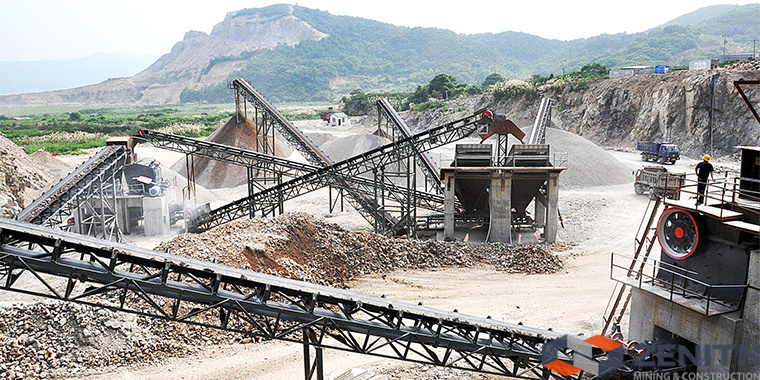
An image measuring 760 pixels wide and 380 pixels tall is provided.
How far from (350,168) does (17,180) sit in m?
18.2

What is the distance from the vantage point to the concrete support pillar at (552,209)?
18.9 meters

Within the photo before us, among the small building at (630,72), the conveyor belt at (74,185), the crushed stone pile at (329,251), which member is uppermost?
the small building at (630,72)

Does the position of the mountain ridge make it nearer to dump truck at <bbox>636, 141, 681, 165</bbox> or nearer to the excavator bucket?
dump truck at <bbox>636, 141, 681, 165</bbox>

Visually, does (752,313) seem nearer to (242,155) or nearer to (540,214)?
(540,214)

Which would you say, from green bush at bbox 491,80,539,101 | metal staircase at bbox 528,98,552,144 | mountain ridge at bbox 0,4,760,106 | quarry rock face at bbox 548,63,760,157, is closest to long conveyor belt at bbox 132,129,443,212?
metal staircase at bbox 528,98,552,144

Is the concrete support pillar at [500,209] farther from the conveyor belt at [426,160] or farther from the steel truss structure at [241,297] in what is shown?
the steel truss structure at [241,297]

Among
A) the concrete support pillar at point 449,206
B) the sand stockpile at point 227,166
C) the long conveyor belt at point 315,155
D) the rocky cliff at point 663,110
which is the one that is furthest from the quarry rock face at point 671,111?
the concrete support pillar at point 449,206

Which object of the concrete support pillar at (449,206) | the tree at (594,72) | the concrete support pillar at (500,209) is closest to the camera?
the concrete support pillar at (500,209)

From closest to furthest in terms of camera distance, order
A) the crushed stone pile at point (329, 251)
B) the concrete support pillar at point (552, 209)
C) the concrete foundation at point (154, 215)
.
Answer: the crushed stone pile at point (329, 251) → the concrete support pillar at point (552, 209) → the concrete foundation at point (154, 215)

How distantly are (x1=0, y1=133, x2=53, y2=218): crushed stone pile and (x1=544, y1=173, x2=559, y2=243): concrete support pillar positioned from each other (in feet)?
73.6

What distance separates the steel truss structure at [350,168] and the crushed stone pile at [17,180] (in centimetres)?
890

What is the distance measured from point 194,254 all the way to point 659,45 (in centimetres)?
14810

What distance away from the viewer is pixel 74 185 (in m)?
17.1

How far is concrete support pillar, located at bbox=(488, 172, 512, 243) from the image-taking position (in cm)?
1880
